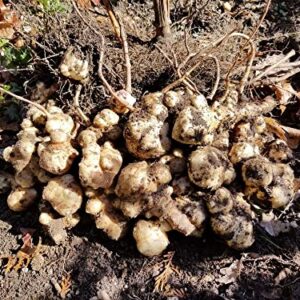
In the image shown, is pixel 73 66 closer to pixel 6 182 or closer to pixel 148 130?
pixel 148 130

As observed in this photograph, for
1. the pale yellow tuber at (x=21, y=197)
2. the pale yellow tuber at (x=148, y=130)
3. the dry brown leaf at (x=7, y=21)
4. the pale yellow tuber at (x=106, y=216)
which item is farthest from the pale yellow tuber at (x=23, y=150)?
the dry brown leaf at (x=7, y=21)

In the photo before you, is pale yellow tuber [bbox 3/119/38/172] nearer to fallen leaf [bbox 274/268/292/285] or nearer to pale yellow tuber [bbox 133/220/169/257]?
pale yellow tuber [bbox 133/220/169/257]

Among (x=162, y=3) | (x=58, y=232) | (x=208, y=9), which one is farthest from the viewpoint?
(x=208, y=9)

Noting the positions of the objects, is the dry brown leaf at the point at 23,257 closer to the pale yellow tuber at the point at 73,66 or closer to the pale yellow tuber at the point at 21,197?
the pale yellow tuber at the point at 21,197

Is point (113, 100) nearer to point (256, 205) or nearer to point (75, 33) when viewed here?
point (75, 33)

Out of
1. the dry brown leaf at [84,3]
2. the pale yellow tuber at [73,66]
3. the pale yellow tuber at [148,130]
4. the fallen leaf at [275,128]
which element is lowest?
the fallen leaf at [275,128]

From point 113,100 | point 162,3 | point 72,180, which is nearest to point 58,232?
point 72,180

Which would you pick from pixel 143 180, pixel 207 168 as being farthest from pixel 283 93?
pixel 143 180
